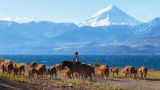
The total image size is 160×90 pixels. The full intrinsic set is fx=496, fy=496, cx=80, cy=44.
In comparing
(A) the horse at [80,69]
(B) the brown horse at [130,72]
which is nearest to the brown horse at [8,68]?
(A) the horse at [80,69]

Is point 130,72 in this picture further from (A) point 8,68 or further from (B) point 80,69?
(A) point 8,68

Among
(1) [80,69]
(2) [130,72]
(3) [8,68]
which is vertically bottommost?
(2) [130,72]

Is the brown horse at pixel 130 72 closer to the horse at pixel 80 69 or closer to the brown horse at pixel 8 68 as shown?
the horse at pixel 80 69

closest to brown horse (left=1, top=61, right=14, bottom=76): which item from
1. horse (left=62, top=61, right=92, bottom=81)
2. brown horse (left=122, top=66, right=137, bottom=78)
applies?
horse (left=62, top=61, right=92, bottom=81)

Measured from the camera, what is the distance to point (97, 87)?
4266cm

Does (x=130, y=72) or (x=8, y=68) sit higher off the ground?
(x=8, y=68)

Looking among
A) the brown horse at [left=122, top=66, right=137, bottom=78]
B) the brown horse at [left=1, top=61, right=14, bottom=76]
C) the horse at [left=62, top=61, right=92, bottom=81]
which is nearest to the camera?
the brown horse at [left=1, top=61, right=14, bottom=76]

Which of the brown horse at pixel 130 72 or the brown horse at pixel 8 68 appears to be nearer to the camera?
the brown horse at pixel 8 68

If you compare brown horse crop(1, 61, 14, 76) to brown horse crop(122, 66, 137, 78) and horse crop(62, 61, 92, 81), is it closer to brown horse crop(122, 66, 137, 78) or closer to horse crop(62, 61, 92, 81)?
horse crop(62, 61, 92, 81)

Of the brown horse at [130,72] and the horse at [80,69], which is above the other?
the horse at [80,69]

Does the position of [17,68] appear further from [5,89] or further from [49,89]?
[5,89]

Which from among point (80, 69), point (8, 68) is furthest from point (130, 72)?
point (8, 68)

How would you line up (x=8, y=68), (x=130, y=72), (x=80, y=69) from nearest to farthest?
(x=8, y=68) → (x=80, y=69) → (x=130, y=72)

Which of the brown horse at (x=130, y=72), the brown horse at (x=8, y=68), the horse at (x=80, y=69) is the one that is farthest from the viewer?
the brown horse at (x=130, y=72)
